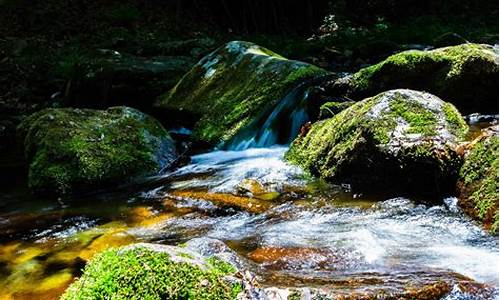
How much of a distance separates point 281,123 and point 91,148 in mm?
2655

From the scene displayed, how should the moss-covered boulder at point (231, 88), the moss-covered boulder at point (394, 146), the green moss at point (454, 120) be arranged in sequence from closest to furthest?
the moss-covered boulder at point (394, 146) → the green moss at point (454, 120) → the moss-covered boulder at point (231, 88)

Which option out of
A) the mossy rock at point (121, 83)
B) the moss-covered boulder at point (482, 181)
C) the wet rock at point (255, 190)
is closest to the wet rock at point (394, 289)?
the moss-covered boulder at point (482, 181)

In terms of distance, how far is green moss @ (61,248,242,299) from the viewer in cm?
243

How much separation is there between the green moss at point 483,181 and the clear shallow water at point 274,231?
0.41 feet

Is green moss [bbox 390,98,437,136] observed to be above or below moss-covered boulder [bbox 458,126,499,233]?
above

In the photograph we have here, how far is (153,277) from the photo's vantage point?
2.47 metres

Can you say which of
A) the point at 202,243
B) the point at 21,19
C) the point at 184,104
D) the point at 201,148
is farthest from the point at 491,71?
the point at 21,19

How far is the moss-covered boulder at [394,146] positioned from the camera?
468 centimetres

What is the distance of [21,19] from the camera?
17.4 m

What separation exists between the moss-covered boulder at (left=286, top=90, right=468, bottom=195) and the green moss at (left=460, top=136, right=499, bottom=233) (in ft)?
A: 0.72

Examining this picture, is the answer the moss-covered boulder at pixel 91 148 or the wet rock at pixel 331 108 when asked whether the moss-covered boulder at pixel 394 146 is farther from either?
the moss-covered boulder at pixel 91 148

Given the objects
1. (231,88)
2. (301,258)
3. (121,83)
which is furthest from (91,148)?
(121,83)

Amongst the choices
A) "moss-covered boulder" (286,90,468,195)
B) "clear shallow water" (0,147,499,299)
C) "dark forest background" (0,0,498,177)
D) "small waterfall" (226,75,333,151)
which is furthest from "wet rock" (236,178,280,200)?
"dark forest background" (0,0,498,177)

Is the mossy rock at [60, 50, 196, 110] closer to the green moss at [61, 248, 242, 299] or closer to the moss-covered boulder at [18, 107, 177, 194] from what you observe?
the moss-covered boulder at [18, 107, 177, 194]
